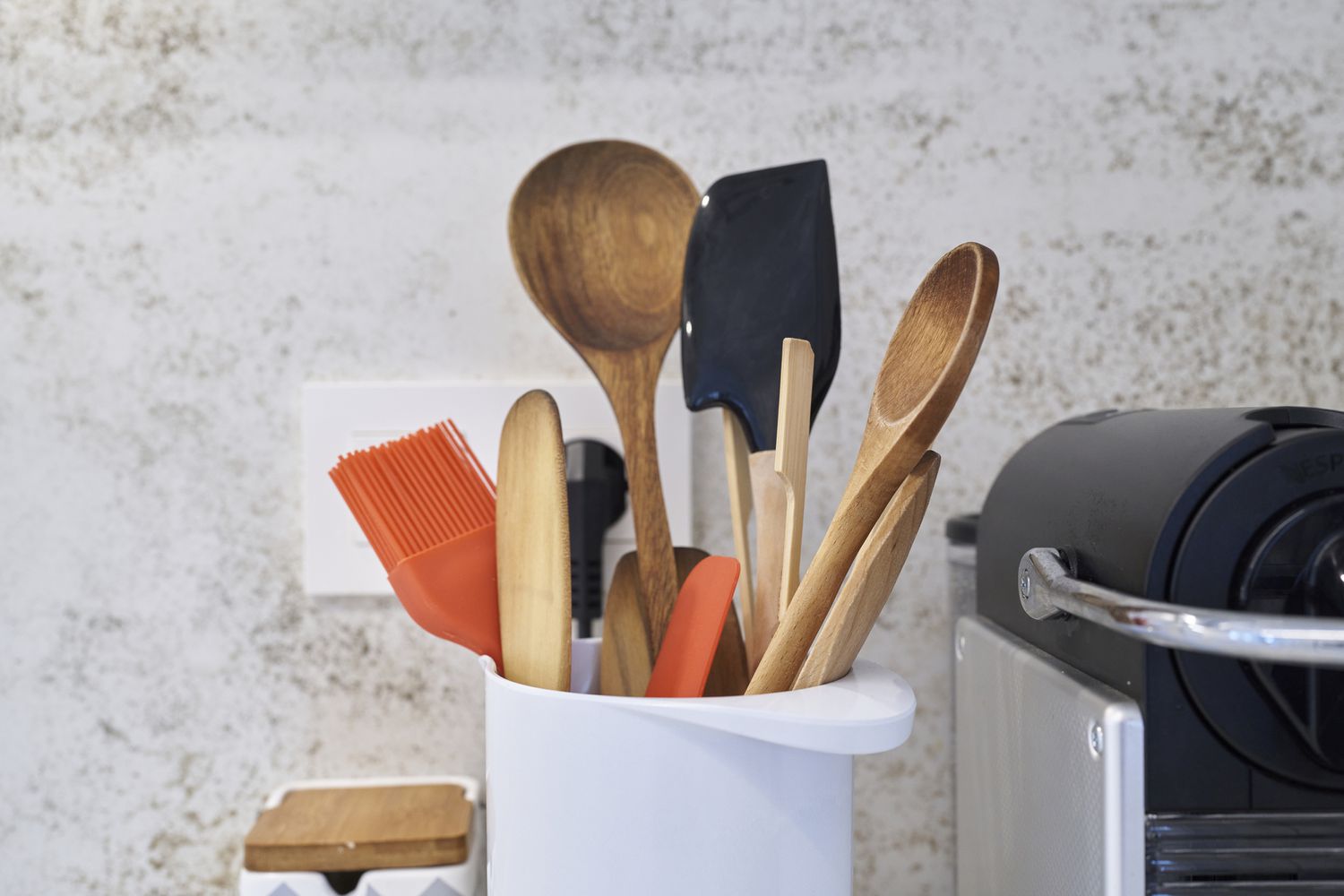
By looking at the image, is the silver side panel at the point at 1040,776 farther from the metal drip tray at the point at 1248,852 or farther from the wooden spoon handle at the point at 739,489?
the wooden spoon handle at the point at 739,489

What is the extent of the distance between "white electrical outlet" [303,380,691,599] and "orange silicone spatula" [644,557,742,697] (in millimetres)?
176

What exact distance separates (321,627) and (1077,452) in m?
0.47

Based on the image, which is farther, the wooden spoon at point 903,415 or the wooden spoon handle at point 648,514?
the wooden spoon handle at point 648,514

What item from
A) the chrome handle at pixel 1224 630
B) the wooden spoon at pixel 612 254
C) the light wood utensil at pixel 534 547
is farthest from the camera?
the wooden spoon at pixel 612 254

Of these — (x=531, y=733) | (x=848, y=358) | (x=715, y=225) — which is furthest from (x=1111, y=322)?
(x=531, y=733)

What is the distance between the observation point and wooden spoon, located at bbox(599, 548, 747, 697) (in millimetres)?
455

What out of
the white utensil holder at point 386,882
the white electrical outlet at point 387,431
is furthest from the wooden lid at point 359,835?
the white electrical outlet at point 387,431

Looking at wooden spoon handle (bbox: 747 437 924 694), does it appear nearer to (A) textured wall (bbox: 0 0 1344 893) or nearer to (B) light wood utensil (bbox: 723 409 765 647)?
(B) light wood utensil (bbox: 723 409 765 647)

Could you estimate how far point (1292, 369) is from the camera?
631 millimetres

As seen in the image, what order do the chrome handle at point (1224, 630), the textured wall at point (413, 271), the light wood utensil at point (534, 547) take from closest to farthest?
the chrome handle at point (1224, 630) → the light wood utensil at point (534, 547) → the textured wall at point (413, 271)

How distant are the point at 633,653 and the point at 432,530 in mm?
114

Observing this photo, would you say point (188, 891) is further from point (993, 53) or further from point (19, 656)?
point (993, 53)

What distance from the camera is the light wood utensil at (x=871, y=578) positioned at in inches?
14.0

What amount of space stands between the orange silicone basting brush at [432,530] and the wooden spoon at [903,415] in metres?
0.14
